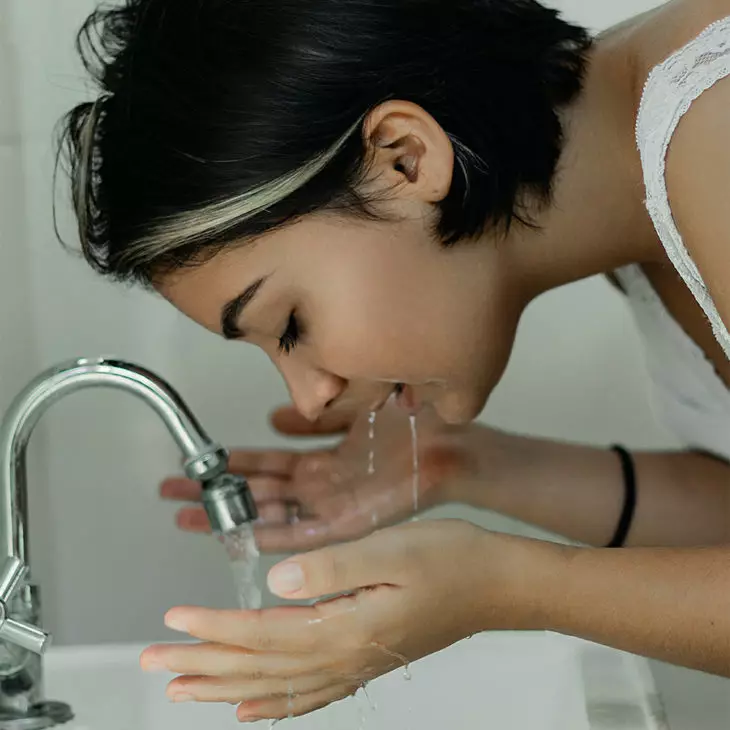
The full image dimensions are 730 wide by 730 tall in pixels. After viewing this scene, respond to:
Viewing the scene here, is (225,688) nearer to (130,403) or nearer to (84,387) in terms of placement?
(84,387)

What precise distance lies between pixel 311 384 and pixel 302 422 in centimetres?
25

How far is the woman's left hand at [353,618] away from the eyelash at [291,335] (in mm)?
182

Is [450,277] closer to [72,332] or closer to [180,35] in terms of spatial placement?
[180,35]

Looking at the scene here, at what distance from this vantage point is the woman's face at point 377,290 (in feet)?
2.33

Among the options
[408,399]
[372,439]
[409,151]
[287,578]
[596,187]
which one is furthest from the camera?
[372,439]

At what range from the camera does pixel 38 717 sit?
32.4 inches

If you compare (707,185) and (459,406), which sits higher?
(707,185)

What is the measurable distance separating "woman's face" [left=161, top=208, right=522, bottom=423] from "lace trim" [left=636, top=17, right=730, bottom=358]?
135 millimetres

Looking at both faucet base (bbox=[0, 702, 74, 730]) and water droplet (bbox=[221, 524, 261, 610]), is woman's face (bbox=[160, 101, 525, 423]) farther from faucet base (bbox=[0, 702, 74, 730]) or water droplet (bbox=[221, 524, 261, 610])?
faucet base (bbox=[0, 702, 74, 730])

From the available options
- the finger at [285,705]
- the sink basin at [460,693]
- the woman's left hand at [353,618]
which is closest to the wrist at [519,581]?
the woman's left hand at [353,618]

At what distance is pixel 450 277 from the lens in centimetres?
77

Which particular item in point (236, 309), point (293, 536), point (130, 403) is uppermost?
point (236, 309)

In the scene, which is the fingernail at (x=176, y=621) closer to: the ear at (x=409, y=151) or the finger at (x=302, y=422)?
the ear at (x=409, y=151)

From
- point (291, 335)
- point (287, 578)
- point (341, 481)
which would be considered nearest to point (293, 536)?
point (341, 481)
